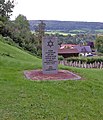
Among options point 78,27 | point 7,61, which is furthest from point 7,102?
point 78,27

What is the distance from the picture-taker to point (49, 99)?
8.45 m

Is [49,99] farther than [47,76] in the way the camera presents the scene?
No

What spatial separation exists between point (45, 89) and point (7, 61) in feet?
20.9

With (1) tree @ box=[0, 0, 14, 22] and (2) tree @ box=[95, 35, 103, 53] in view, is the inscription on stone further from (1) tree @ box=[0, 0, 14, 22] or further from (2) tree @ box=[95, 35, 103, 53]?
(2) tree @ box=[95, 35, 103, 53]

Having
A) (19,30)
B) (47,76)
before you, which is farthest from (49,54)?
(19,30)

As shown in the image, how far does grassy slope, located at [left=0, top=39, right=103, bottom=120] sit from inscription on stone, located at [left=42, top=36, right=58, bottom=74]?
1.12m

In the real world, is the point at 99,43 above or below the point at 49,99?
below

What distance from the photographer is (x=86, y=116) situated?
7566 millimetres

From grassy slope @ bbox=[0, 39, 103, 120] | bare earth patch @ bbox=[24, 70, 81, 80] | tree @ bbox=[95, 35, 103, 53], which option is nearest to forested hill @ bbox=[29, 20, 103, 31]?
tree @ bbox=[95, 35, 103, 53]

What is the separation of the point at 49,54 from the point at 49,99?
3565mm

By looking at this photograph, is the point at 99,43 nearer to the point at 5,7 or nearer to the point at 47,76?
the point at 5,7

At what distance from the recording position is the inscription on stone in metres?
11.7

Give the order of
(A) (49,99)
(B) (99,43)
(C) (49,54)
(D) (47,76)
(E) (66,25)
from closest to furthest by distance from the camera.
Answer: (A) (49,99), (D) (47,76), (C) (49,54), (B) (99,43), (E) (66,25)

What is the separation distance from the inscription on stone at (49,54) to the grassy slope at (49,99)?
1.12m
